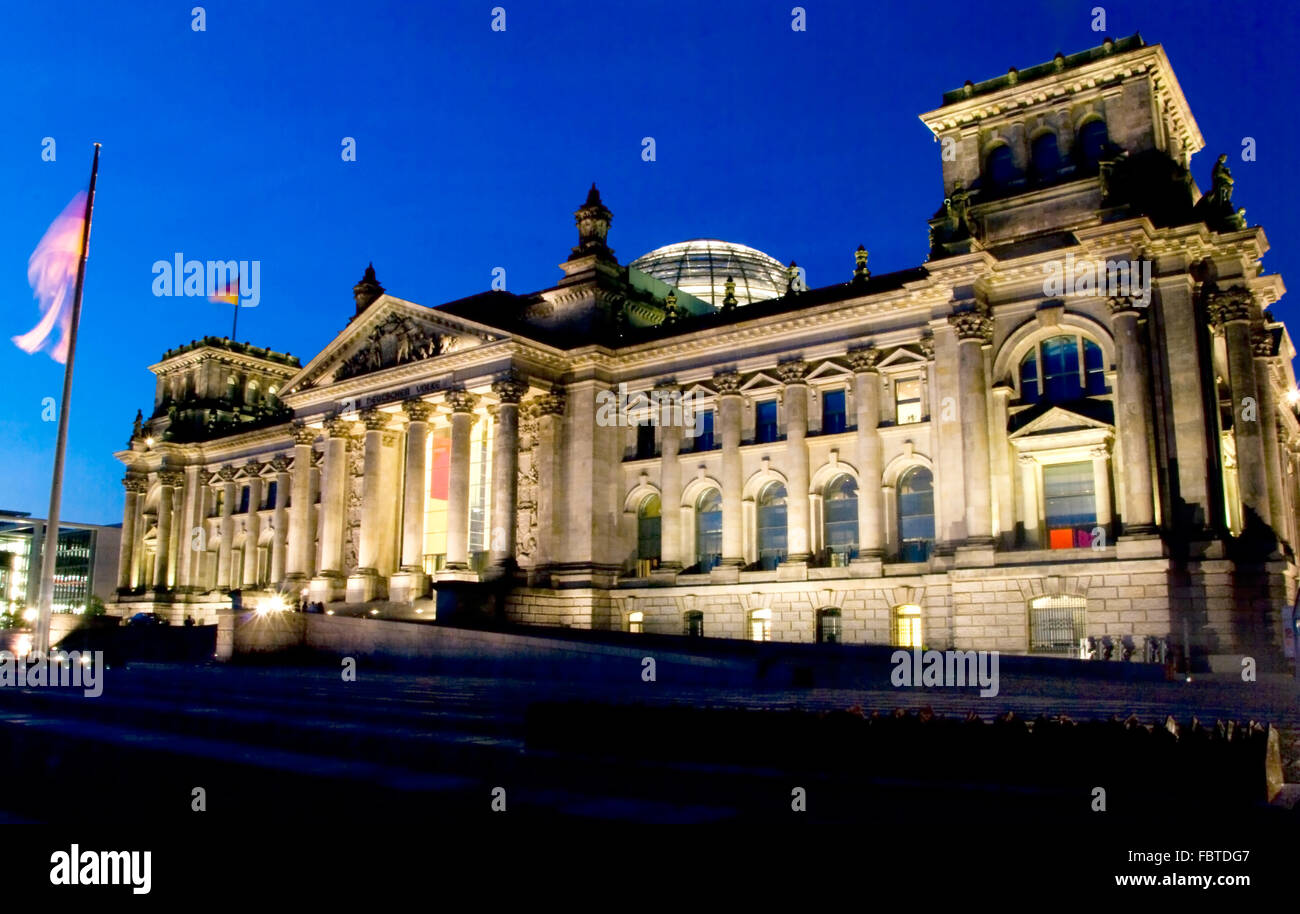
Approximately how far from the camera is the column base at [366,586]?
58.2m

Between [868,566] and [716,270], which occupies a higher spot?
[716,270]

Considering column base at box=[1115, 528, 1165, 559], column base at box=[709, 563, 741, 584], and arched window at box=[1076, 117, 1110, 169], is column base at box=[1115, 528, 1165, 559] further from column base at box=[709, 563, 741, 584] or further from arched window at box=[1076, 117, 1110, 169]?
column base at box=[709, 563, 741, 584]

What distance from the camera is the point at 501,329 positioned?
55219 mm

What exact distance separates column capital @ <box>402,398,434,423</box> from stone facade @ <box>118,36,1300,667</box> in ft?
0.39

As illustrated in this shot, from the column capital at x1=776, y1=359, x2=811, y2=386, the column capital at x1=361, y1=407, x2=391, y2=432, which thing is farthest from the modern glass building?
the column capital at x1=776, y1=359, x2=811, y2=386

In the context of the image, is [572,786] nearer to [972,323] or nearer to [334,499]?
[972,323]

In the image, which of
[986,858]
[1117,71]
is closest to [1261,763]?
[986,858]

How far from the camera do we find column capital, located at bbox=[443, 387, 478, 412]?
2218 inches

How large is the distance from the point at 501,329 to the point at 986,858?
50339 mm

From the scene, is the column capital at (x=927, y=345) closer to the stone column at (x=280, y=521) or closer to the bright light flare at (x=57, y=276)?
the bright light flare at (x=57, y=276)

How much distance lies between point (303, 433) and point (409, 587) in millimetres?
14806

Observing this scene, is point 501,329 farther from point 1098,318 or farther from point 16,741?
point 16,741

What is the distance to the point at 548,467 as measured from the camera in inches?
2243

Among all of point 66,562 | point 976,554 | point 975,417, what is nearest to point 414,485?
point 975,417
